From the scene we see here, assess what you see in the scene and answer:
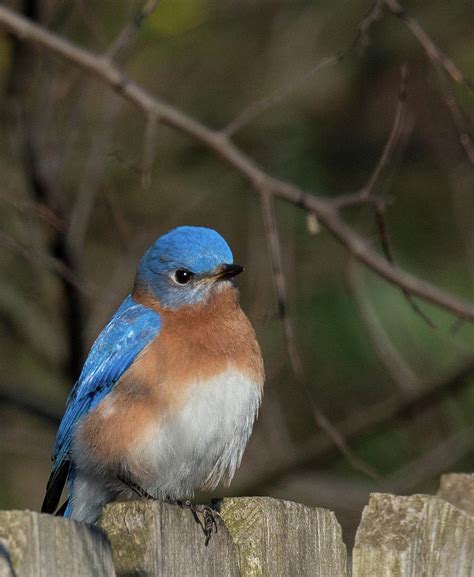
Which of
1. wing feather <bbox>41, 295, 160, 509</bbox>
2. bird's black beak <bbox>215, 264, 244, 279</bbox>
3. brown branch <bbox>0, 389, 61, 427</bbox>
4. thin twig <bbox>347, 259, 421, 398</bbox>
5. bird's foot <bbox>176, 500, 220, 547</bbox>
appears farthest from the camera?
brown branch <bbox>0, 389, 61, 427</bbox>

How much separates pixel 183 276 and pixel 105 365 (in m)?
0.58

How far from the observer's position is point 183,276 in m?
5.13

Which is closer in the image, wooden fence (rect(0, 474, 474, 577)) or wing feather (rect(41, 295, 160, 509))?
wooden fence (rect(0, 474, 474, 577))

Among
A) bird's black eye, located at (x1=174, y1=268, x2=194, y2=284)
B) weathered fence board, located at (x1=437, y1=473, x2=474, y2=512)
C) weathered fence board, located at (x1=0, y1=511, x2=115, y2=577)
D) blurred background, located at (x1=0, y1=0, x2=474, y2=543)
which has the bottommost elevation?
weathered fence board, located at (x1=0, y1=511, x2=115, y2=577)

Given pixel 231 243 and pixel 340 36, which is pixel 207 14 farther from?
pixel 231 243

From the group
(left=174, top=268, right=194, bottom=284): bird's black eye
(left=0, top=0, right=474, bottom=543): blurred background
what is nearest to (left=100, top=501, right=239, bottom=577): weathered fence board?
(left=174, top=268, right=194, bottom=284): bird's black eye

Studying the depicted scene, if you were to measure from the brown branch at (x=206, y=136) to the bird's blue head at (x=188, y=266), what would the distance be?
0.34m

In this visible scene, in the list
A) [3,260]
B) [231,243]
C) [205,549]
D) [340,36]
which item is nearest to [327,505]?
[231,243]

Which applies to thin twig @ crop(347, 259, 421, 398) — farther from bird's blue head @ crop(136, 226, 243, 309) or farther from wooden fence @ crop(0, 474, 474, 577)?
wooden fence @ crop(0, 474, 474, 577)

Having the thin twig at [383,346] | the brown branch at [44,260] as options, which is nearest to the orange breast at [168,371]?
the brown branch at [44,260]

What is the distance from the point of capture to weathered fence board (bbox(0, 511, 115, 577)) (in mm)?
2215

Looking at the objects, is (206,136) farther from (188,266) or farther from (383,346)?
(383,346)

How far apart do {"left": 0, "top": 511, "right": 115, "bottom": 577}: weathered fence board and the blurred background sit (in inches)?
169

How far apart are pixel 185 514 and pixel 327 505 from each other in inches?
184
